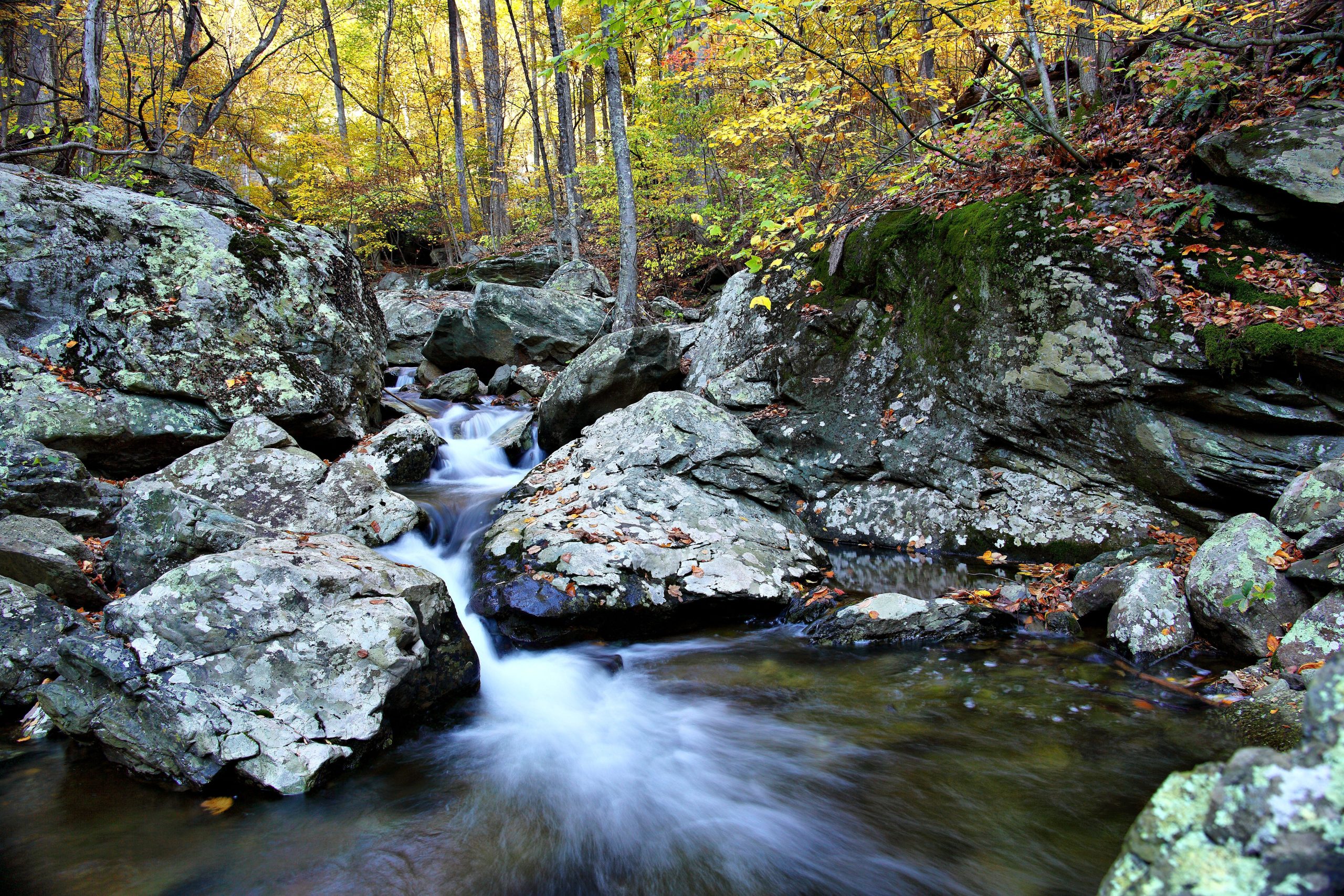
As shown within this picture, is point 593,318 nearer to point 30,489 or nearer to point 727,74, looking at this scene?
point 727,74

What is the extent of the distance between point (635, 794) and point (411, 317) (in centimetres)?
1419

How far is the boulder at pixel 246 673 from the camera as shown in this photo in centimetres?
318

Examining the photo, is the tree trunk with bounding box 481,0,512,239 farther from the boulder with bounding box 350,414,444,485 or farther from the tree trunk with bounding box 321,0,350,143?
the boulder with bounding box 350,414,444,485

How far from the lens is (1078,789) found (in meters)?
3.03

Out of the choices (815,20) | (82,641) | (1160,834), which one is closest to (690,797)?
(1160,834)

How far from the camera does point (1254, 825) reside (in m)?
1.33

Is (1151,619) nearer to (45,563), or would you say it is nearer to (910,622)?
(910,622)

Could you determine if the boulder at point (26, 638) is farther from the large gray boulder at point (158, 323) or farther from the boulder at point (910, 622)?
the boulder at point (910, 622)

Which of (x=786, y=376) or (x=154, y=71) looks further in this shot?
(x=154, y=71)

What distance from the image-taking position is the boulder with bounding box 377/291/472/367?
14352mm

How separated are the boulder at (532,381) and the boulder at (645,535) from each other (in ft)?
15.1

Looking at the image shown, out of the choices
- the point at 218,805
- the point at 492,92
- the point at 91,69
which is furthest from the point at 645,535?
the point at 492,92

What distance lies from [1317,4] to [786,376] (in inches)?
211

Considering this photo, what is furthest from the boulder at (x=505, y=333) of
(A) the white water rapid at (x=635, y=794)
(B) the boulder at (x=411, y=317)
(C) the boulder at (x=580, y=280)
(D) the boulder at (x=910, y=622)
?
(D) the boulder at (x=910, y=622)
